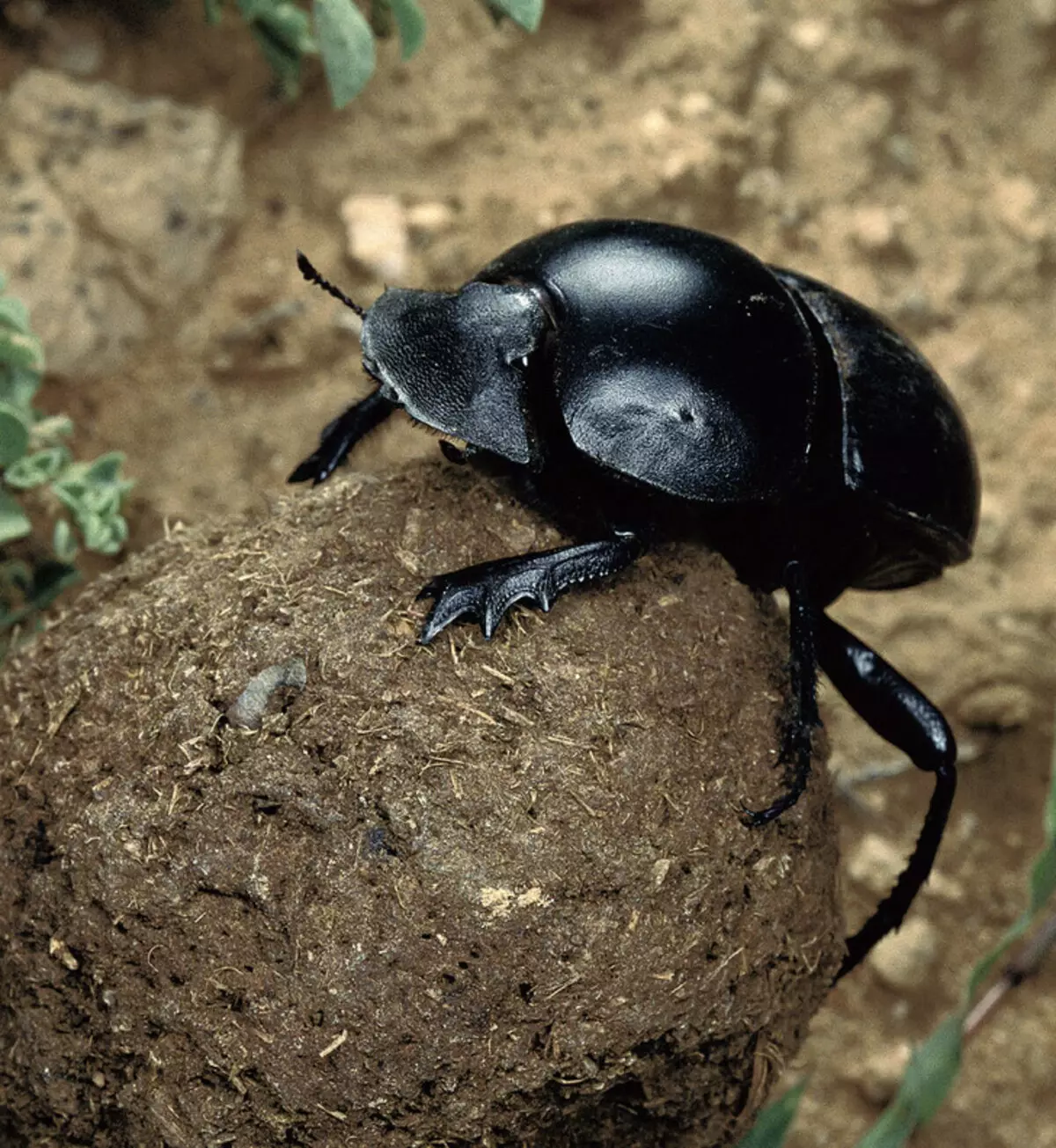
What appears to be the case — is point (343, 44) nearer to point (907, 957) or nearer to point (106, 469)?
point (106, 469)

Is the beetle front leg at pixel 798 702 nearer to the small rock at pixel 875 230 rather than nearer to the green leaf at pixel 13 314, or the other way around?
the green leaf at pixel 13 314

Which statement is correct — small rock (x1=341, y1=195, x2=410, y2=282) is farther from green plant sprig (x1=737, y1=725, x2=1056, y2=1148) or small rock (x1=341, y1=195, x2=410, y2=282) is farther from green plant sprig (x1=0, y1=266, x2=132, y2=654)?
green plant sprig (x1=737, y1=725, x2=1056, y2=1148)

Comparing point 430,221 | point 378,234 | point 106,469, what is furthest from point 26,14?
point 106,469

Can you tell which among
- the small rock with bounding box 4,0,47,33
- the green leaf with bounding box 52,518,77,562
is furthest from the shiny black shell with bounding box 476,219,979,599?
the small rock with bounding box 4,0,47,33

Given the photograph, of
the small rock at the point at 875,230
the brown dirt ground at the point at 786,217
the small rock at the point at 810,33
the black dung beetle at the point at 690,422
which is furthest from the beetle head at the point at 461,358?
the small rock at the point at 810,33

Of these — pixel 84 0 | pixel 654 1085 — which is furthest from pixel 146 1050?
pixel 84 0

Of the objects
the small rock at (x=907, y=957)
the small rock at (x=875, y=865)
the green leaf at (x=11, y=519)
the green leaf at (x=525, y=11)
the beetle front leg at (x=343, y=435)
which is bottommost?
the small rock at (x=907, y=957)

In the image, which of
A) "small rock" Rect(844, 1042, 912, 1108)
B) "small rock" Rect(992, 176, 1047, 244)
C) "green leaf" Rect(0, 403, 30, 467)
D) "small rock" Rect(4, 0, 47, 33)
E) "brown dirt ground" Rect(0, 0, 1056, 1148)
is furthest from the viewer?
"small rock" Rect(992, 176, 1047, 244)
